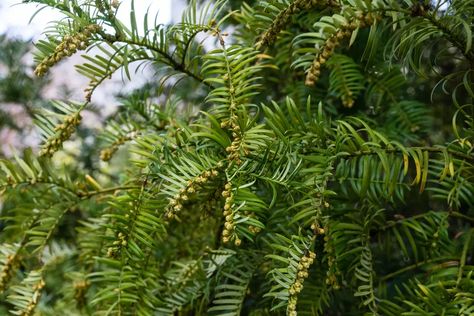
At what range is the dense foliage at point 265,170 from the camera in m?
0.40

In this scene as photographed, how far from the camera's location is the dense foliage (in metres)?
0.40

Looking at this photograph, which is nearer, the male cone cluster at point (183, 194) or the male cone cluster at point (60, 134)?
the male cone cluster at point (183, 194)

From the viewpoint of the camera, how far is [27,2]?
1.47 feet

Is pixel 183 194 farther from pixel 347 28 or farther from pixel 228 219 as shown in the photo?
pixel 347 28

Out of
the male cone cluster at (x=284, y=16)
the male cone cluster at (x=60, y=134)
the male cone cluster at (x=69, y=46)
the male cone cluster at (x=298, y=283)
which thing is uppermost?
the male cone cluster at (x=284, y=16)

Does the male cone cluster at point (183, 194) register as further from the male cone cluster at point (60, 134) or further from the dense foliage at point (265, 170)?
the male cone cluster at point (60, 134)

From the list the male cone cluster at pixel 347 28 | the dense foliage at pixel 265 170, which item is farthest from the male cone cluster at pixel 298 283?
the male cone cluster at pixel 347 28

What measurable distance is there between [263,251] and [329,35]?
23 centimetres

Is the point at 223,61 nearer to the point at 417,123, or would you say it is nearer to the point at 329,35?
the point at 329,35

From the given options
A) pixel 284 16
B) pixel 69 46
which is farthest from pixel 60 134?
pixel 284 16

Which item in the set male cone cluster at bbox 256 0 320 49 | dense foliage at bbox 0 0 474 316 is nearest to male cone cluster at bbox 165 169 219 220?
dense foliage at bbox 0 0 474 316

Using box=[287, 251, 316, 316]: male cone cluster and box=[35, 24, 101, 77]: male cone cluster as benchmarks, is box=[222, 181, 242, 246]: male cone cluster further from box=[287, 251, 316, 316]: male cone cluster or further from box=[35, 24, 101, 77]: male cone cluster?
box=[35, 24, 101, 77]: male cone cluster

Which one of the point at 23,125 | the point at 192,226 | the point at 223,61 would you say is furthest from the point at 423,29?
the point at 23,125

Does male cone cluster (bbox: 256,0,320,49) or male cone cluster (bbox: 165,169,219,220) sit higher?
male cone cluster (bbox: 256,0,320,49)
